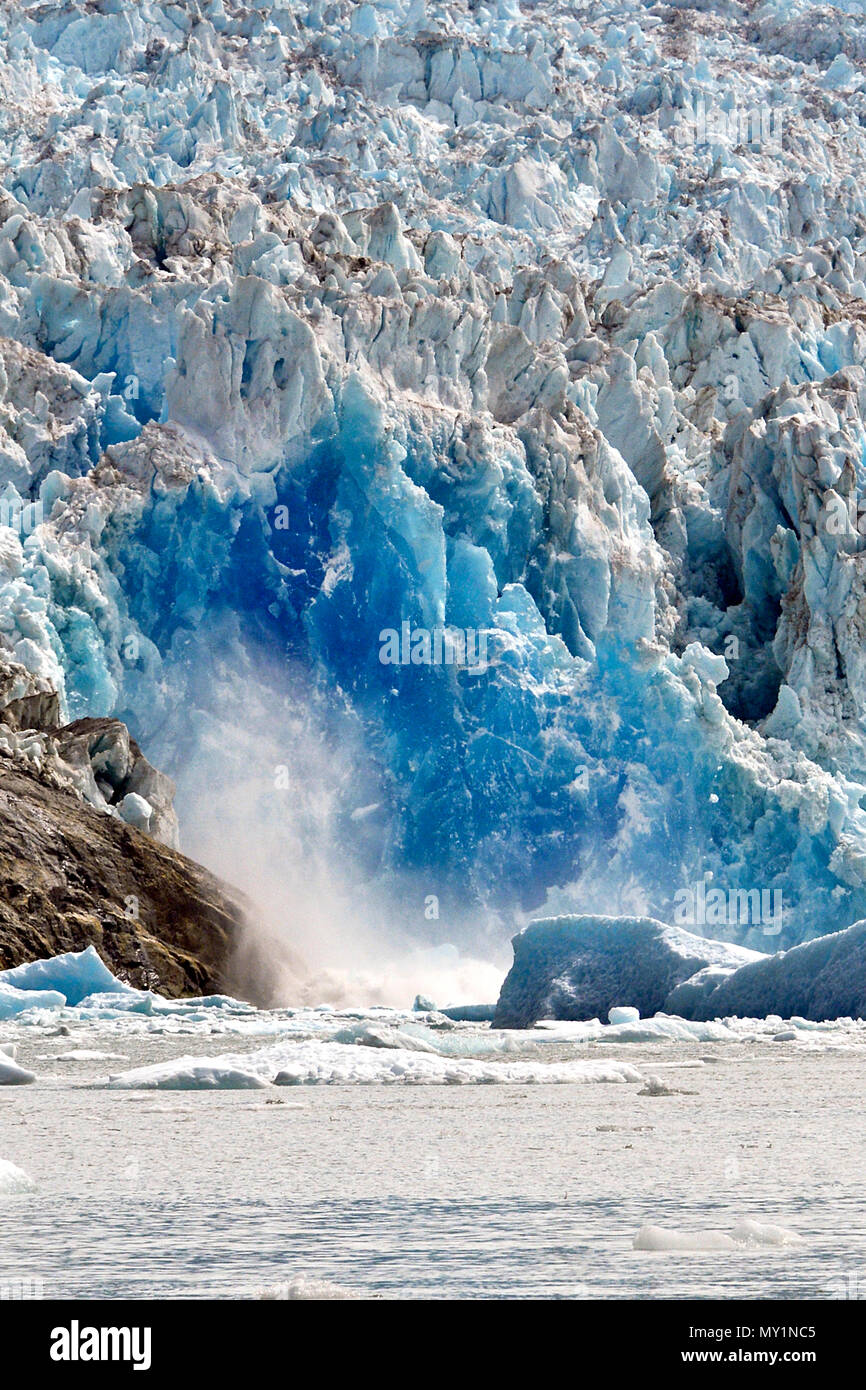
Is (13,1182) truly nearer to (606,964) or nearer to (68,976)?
(606,964)

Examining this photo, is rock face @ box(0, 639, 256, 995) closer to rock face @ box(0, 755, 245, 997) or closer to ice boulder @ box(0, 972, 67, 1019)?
rock face @ box(0, 755, 245, 997)

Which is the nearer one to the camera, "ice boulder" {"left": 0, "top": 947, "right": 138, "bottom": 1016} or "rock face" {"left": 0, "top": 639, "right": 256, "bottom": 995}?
"ice boulder" {"left": 0, "top": 947, "right": 138, "bottom": 1016}

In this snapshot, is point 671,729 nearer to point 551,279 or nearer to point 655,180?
point 551,279

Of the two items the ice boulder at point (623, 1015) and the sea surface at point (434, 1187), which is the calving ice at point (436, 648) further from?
the sea surface at point (434, 1187)

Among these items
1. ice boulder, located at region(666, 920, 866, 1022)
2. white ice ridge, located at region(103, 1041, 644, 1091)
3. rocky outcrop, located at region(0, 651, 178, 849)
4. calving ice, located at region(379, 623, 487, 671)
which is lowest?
ice boulder, located at region(666, 920, 866, 1022)

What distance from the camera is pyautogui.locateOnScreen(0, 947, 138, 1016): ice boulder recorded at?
21938mm

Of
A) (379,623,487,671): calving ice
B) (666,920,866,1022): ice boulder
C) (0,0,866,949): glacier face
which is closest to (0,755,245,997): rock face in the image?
(0,0,866,949): glacier face

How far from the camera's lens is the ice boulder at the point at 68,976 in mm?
21938

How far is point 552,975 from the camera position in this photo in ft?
68.3

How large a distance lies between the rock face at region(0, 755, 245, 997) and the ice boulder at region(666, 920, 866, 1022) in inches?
316
